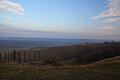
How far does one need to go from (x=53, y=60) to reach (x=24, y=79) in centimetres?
2822

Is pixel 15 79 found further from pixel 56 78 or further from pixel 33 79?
pixel 56 78

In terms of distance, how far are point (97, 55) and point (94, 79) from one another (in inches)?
2114

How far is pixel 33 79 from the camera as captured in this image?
1374cm

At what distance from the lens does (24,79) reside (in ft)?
45.2

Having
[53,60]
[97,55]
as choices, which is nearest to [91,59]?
[97,55]

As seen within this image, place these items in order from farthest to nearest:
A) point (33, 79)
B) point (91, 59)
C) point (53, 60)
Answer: point (91, 59)
point (53, 60)
point (33, 79)

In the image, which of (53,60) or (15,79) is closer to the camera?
(15,79)

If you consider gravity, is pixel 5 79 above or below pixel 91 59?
above

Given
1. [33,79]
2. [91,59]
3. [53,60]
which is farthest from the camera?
[91,59]

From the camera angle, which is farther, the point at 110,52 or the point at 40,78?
the point at 110,52

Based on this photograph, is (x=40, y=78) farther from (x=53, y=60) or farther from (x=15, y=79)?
(x=53, y=60)

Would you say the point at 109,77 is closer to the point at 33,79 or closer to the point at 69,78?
the point at 69,78

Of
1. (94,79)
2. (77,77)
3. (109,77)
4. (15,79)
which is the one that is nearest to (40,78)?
(15,79)

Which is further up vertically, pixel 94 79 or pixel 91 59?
pixel 94 79
